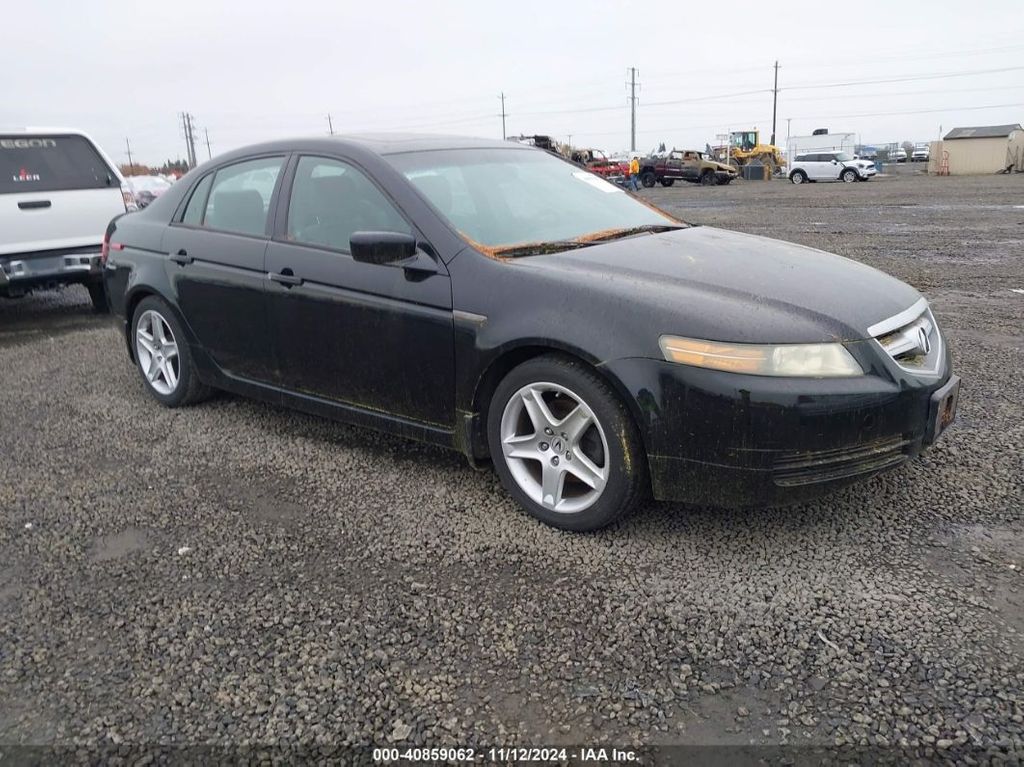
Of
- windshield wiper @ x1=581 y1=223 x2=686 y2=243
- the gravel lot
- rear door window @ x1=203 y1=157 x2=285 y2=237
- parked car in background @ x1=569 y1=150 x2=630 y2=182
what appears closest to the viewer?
the gravel lot

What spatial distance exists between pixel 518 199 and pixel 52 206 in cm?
536

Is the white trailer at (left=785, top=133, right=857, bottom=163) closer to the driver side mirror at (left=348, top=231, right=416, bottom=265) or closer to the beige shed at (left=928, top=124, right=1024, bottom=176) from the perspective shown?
the beige shed at (left=928, top=124, right=1024, bottom=176)

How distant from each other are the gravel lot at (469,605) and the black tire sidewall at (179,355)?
47 cm

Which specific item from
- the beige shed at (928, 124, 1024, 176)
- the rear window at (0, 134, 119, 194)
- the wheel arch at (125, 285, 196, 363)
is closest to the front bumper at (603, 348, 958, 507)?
the wheel arch at (125, 285, 196, 363)

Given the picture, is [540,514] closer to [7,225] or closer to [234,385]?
[234,385]

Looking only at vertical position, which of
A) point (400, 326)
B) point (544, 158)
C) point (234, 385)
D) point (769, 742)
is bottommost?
point (769, 742)

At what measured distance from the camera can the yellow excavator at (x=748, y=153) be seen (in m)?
50.6

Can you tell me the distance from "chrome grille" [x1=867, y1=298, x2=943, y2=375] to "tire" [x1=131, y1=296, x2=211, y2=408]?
361 centimetres

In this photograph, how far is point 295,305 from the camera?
4016 mm

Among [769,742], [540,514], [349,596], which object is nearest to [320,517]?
[349,596]

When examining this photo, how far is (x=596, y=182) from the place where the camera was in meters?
4.61

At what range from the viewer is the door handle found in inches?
157

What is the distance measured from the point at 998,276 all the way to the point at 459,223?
7.43 meters

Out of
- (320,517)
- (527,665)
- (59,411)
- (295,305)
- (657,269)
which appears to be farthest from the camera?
(59,411)
